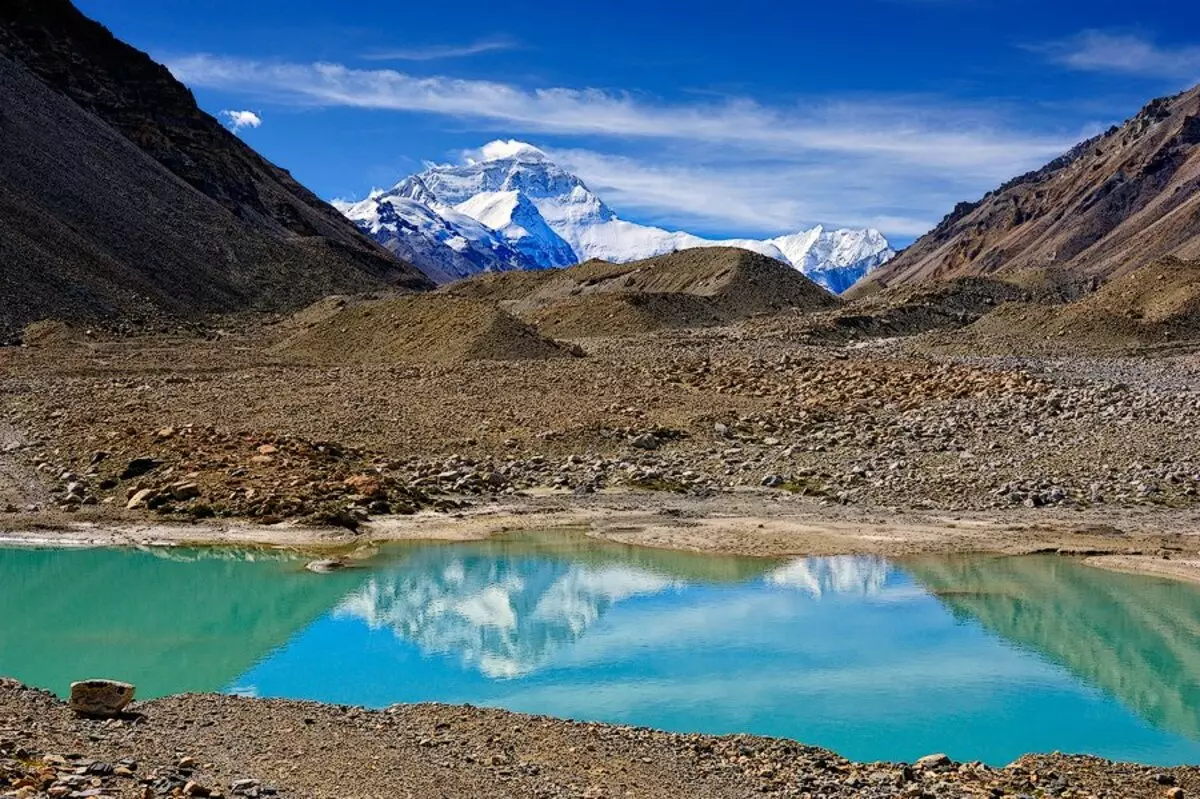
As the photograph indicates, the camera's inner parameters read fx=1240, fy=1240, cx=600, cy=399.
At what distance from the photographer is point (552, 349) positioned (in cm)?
4734

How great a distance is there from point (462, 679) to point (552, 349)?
33.1m

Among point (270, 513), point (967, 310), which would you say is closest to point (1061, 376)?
point (270, 513)

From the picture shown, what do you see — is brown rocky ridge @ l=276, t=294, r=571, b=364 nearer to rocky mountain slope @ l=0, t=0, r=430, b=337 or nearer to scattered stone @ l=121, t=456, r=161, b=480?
rocky mountain slope @ l=0, t=0, r=430, b=337

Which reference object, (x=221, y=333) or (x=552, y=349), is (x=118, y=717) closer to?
(x=552, y=349)

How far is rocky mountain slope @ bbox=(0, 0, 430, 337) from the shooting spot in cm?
7000

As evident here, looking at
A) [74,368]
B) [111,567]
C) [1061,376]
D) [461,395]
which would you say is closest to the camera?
[111,567]

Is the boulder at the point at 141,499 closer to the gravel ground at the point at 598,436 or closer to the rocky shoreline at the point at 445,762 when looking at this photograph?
the gravel ground at the point at 598,436

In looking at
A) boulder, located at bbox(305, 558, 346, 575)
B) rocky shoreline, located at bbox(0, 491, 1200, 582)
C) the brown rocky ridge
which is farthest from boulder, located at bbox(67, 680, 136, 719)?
the brown rocky ridge

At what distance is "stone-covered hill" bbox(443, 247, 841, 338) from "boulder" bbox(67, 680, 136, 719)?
54.9 meters

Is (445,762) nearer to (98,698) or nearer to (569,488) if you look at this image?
(98,698)

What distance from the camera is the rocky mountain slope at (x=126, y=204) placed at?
70000 millimetres

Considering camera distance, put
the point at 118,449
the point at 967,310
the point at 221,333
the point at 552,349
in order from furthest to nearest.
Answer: the point at 967,310
the point at 221,333
the point at 552,349
the point at 118,449

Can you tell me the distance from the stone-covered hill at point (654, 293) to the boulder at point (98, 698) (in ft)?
180

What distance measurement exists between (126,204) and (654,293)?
43.0 m
